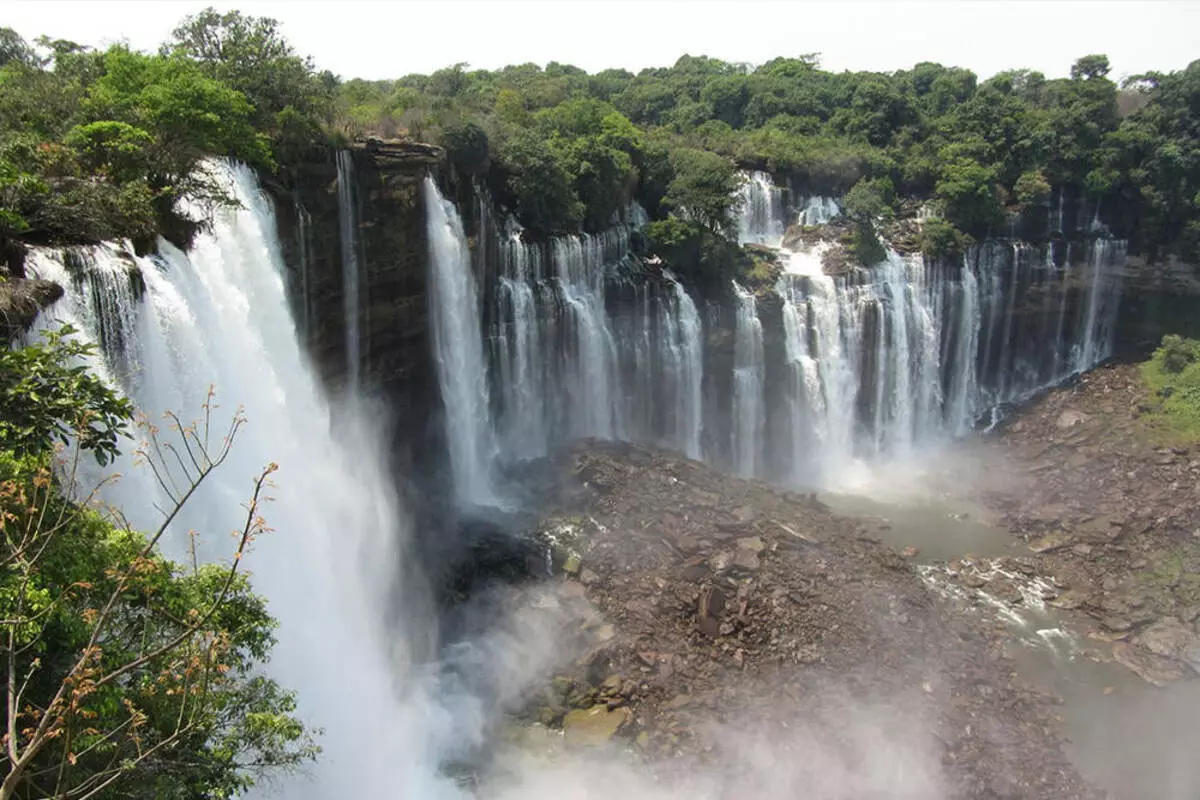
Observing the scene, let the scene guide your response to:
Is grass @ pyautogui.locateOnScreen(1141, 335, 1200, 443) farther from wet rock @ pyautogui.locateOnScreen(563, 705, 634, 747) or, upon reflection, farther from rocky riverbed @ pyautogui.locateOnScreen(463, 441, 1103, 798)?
wet rock @ pyautogui.locateOnScreen(563, 705, 634, 747)

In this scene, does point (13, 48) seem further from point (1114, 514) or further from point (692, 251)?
point (1114, 514)

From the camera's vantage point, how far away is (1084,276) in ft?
118

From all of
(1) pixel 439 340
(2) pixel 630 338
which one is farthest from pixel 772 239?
(1) pixel 439 340

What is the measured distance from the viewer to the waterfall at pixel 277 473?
512 inches

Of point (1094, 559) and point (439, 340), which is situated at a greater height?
point (439, 340)

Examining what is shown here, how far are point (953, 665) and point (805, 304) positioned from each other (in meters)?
14.9

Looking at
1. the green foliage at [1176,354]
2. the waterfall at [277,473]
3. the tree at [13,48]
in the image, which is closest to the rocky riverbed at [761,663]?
the waterfall at [277,473]

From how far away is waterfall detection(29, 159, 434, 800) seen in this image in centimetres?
1300

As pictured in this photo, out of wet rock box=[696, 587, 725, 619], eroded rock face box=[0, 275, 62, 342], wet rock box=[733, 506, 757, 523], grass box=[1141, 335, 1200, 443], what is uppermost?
eroded rock face box=[0, 275, 62, 342]

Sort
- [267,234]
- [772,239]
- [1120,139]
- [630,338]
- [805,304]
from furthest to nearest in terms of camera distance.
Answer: [1120,139]
[772,239]
[805,304]
[630,338]
[267,234]

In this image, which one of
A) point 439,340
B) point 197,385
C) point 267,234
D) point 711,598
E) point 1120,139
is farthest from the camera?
point 1120,139

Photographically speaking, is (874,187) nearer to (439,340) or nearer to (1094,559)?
(1094,559)

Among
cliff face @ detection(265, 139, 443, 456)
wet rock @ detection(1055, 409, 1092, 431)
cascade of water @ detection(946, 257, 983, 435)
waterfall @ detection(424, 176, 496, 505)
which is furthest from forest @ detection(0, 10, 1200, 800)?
wet rock @ detection(1055, 409, 1092, 431)

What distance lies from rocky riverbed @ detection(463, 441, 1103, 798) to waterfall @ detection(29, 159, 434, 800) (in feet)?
8.76
